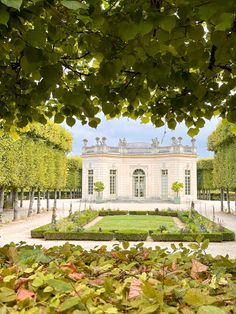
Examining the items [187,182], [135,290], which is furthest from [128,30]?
[187,182]

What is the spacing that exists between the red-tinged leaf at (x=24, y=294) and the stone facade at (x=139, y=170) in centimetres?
3998

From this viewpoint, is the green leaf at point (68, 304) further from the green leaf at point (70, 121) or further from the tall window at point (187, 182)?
the tall window at point (187, 182)

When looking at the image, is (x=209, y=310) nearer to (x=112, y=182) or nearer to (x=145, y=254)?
(x=145, y=254)

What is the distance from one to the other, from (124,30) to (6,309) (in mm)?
1209

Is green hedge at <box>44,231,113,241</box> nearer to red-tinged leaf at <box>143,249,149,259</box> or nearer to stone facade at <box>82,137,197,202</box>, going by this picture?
red-tinged leaf at <box>143,249,149,259</box>

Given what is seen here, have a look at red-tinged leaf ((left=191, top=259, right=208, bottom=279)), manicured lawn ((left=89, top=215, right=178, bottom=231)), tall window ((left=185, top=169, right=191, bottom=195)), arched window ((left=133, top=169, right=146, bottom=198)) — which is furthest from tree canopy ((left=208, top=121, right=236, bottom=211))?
red-tinged leaf ((left=191, top=259, right=208, bottom=279))

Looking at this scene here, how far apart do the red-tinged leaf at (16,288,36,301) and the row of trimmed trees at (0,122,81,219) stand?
1738 centimetres

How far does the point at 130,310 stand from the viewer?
4.62 ft

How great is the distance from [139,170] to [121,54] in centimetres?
4160

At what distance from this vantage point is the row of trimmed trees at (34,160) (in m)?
19.2

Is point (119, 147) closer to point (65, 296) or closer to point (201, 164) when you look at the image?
Answer: point (201, 164)

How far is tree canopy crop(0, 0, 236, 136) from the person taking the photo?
157 centimetres

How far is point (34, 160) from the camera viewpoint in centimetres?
2345

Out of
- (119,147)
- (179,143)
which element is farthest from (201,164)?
(119,147)
